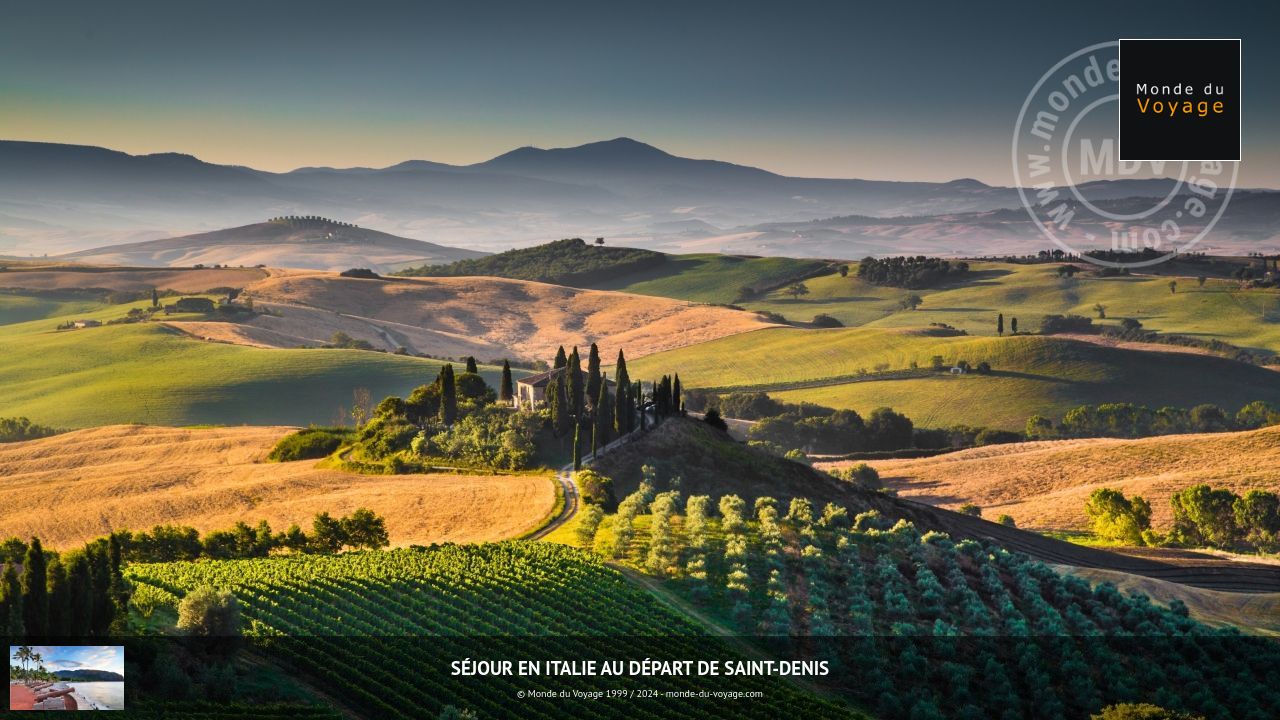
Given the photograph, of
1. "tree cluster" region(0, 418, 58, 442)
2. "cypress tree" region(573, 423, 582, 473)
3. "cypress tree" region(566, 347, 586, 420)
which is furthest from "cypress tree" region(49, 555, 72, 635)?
"tree cluster" region(0, 418, 58, 442)

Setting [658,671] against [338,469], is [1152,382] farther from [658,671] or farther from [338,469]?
[658,671]

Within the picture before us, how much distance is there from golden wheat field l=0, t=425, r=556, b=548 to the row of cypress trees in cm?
2965

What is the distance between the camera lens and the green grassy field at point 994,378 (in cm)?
15712

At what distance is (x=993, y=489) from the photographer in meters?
110

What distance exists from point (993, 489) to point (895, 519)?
1487 inches

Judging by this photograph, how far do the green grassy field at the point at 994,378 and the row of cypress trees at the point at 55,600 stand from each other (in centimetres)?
12965

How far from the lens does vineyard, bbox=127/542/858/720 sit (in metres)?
36.9

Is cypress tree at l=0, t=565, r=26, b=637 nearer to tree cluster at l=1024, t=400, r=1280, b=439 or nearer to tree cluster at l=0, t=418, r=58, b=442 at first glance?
tree cluster at l=0, t=418, r=58, b=442

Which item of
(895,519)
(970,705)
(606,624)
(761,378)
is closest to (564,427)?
(895,519)

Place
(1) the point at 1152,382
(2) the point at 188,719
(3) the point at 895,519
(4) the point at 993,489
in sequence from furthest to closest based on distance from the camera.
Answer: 1. (1) the point at 1152,382
2. (4) the point at 993,489
3. (3) the point at 895,519
4. (2) the point at 188,719

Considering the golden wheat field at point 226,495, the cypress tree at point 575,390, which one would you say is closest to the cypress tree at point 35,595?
the golden wheat field at point 226,495

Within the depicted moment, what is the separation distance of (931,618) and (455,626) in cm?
2391

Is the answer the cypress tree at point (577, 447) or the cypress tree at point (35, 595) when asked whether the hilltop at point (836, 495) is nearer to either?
the cypress tree at point (577, 447)

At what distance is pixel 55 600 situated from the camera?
33.5m
